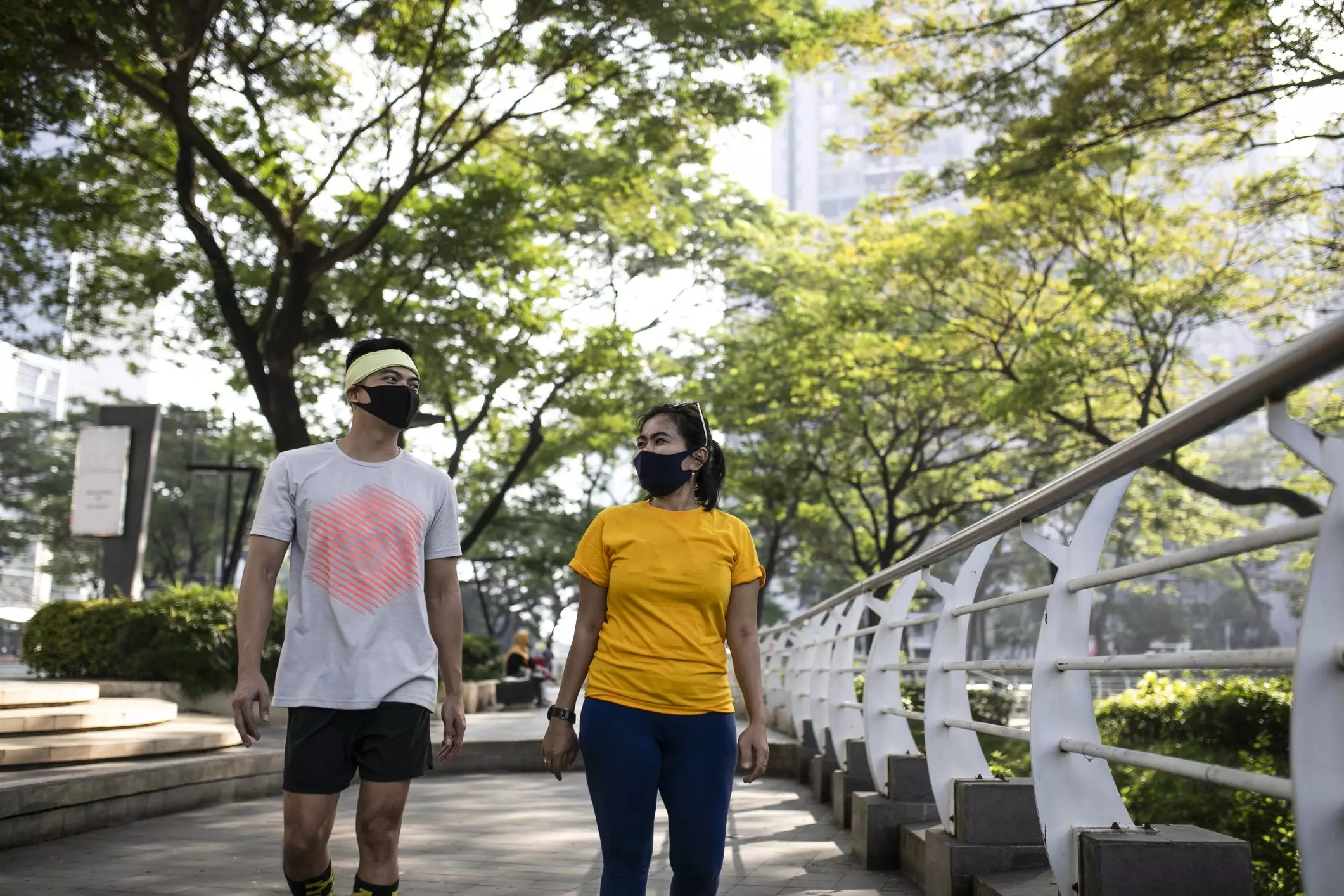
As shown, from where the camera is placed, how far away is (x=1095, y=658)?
3.09 metres

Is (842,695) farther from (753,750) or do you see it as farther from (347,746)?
(347,746)

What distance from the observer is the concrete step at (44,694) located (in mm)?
8914

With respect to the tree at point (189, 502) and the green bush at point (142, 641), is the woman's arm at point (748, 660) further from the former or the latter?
the tree at point (189, 502)

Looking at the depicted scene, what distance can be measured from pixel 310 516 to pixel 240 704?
0.55 metres

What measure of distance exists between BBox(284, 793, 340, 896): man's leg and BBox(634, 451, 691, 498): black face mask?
121cm

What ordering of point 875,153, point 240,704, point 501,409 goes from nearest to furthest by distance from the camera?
point 240,704
point 875,153
point 501,409

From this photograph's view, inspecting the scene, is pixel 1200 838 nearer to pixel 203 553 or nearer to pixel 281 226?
pixel 281 226

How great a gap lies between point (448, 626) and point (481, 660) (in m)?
21.4

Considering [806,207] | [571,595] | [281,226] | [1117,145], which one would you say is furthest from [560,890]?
[806,207]

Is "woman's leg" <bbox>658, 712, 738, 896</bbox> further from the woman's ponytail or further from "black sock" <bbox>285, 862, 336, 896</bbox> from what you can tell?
"black sock" <bbox>285, 862, 336, 896</bbox>

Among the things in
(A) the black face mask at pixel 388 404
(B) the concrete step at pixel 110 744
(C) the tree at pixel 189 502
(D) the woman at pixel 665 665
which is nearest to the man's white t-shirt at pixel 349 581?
(A) the black face mask at pixel 388 404

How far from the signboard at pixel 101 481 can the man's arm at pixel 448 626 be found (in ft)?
53.6

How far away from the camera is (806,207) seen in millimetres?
127375

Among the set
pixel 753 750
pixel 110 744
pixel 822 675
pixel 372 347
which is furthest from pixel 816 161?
pixel 753 750
